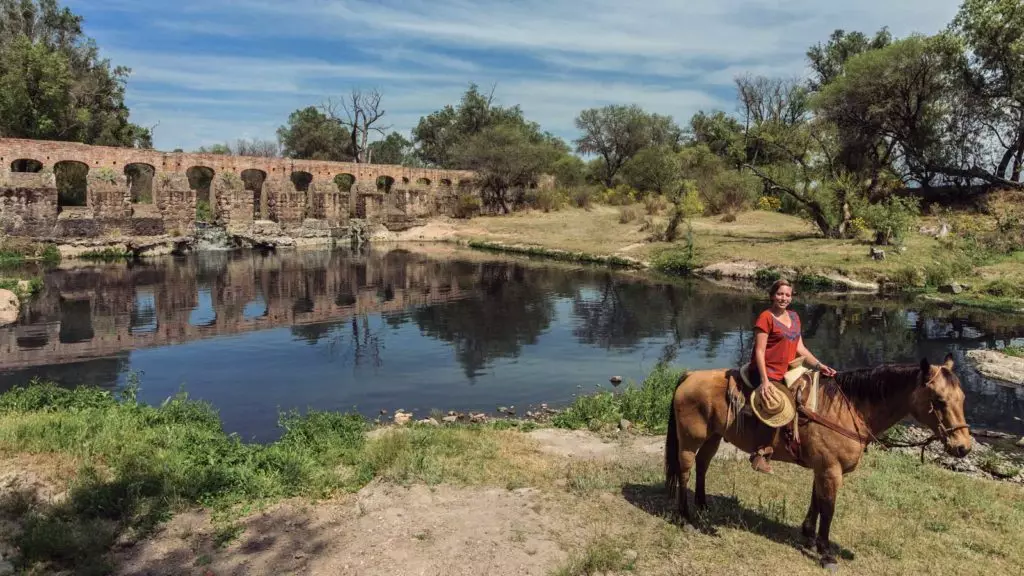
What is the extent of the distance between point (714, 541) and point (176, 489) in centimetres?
523

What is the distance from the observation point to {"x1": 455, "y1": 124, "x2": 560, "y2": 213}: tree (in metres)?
48.8

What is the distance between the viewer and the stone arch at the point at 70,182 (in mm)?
37938

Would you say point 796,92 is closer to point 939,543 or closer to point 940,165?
point 940,165

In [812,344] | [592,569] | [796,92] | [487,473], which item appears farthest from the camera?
[796,92]

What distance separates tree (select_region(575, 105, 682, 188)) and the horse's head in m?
55.1

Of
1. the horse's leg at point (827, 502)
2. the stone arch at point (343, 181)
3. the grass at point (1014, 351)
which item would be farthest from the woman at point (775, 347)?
the stone arch at point (343, 181)

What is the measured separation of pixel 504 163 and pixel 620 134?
16030mm

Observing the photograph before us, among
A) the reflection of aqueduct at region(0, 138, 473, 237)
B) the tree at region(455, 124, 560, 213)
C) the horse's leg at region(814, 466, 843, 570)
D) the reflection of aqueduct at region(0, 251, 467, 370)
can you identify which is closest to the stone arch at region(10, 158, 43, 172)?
the reflection of aqueduct at region(0, 138, 473, 237)

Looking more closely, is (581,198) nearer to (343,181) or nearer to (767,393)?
(343,181)

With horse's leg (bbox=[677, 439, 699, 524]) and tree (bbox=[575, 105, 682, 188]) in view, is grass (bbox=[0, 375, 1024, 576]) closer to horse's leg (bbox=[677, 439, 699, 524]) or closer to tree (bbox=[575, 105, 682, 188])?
horse's leg (bbox=[677, 439, 699, 524])

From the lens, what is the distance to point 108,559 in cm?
526

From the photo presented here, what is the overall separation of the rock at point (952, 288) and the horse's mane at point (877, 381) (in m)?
19.0

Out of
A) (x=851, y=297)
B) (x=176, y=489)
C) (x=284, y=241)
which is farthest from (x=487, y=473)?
(x=284, y=241)

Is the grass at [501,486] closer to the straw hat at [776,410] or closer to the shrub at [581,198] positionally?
the straw hat at [776,410]
